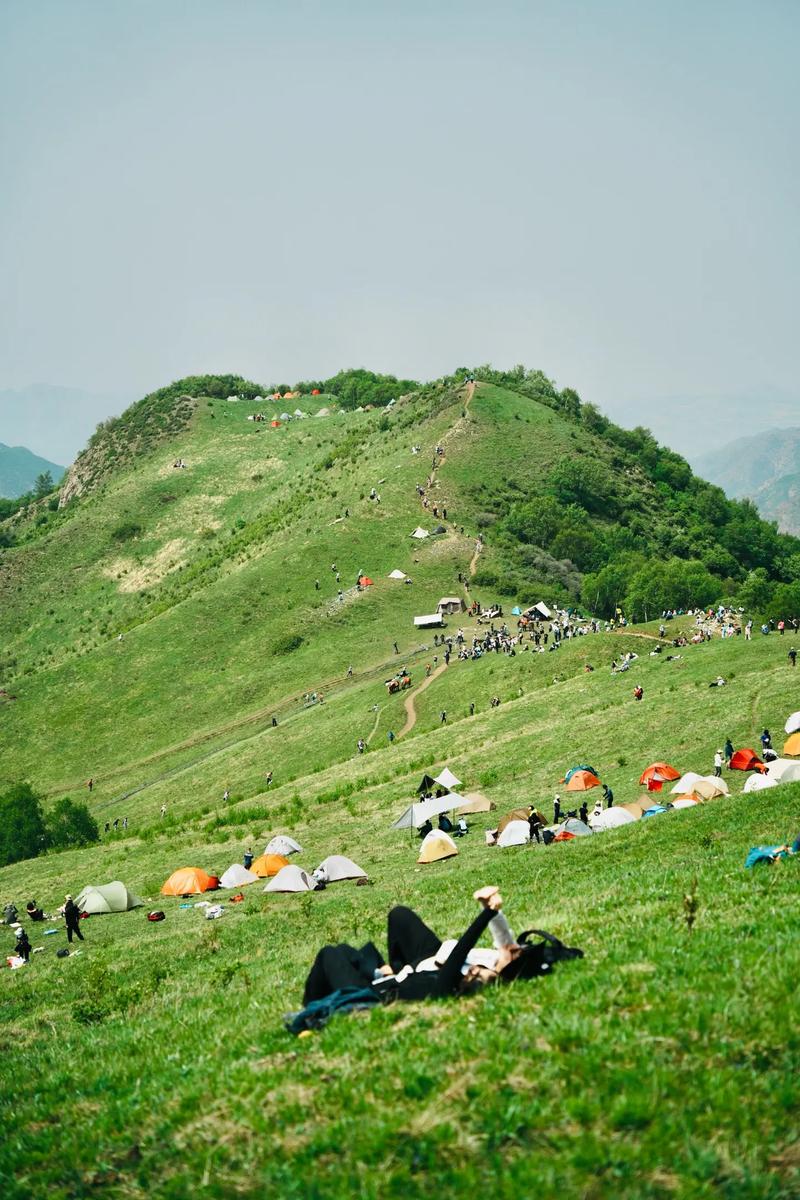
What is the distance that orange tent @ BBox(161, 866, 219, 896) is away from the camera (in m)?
40.5

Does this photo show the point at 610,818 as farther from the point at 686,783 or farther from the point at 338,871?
the point at 338,871

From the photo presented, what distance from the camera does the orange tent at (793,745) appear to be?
3916 cm

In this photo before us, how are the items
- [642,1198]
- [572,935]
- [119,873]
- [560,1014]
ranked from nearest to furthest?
[642,1198]
[560,1014]
[572,935]
[119,873]

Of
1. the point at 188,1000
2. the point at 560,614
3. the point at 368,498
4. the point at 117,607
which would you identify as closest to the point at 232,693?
the point at 560,614

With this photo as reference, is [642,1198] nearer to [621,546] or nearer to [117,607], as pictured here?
[621,546]

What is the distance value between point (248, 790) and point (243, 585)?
172ft

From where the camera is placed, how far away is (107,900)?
1550 inches

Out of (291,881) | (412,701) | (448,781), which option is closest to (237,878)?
(291,881)

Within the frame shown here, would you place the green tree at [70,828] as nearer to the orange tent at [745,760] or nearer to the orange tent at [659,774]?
the orange tent at [659,774]

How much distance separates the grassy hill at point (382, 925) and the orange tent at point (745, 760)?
2210 mm

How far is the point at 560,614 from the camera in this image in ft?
322

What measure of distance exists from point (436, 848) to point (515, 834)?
2.99 metres

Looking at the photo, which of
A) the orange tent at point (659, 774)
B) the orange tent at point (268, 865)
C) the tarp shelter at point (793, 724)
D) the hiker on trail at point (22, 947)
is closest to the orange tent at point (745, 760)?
the orange tent at point (659, 774)

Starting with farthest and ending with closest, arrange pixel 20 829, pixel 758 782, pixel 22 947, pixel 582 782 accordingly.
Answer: pixel 20 829 < pixel 582 782 < pixel 758 782 < pixel 22 947
